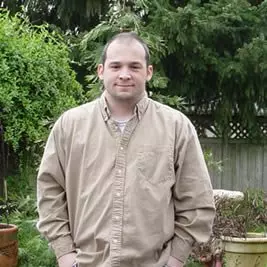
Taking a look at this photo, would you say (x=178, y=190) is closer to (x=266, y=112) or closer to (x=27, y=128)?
(x=27, y=128)

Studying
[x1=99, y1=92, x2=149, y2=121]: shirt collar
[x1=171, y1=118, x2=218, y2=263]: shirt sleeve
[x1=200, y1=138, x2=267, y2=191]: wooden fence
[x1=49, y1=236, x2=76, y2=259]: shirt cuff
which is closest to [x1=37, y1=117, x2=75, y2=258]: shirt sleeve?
[x1=49, y1=236, x2=76, y2=259]: shirt cuff

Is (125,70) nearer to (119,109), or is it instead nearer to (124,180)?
(119,109)

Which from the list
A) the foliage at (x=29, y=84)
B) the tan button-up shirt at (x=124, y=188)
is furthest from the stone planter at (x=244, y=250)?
the tan button-up shirt at (x=124, y=188)

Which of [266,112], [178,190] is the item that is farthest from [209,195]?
[266,112]

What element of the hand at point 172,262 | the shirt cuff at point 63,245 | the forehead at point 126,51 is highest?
the forehead at point 126,51

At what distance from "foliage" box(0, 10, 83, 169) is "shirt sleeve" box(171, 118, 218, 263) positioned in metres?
3.08

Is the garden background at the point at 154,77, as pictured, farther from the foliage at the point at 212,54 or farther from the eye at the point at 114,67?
the eye at the point at 114,67

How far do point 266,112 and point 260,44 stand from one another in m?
1.59

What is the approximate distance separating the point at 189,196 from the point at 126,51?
0.58 metres

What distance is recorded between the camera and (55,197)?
7.77 feet

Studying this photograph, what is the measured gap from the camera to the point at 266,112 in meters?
8.79

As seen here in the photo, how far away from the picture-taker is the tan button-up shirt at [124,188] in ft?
7.40

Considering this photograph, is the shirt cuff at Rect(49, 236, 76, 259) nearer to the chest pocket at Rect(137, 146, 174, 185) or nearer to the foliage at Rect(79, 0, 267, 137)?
the chest pocket at Rect(137, 146, 174, 185)

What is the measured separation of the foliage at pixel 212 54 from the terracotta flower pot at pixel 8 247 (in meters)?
2.48
